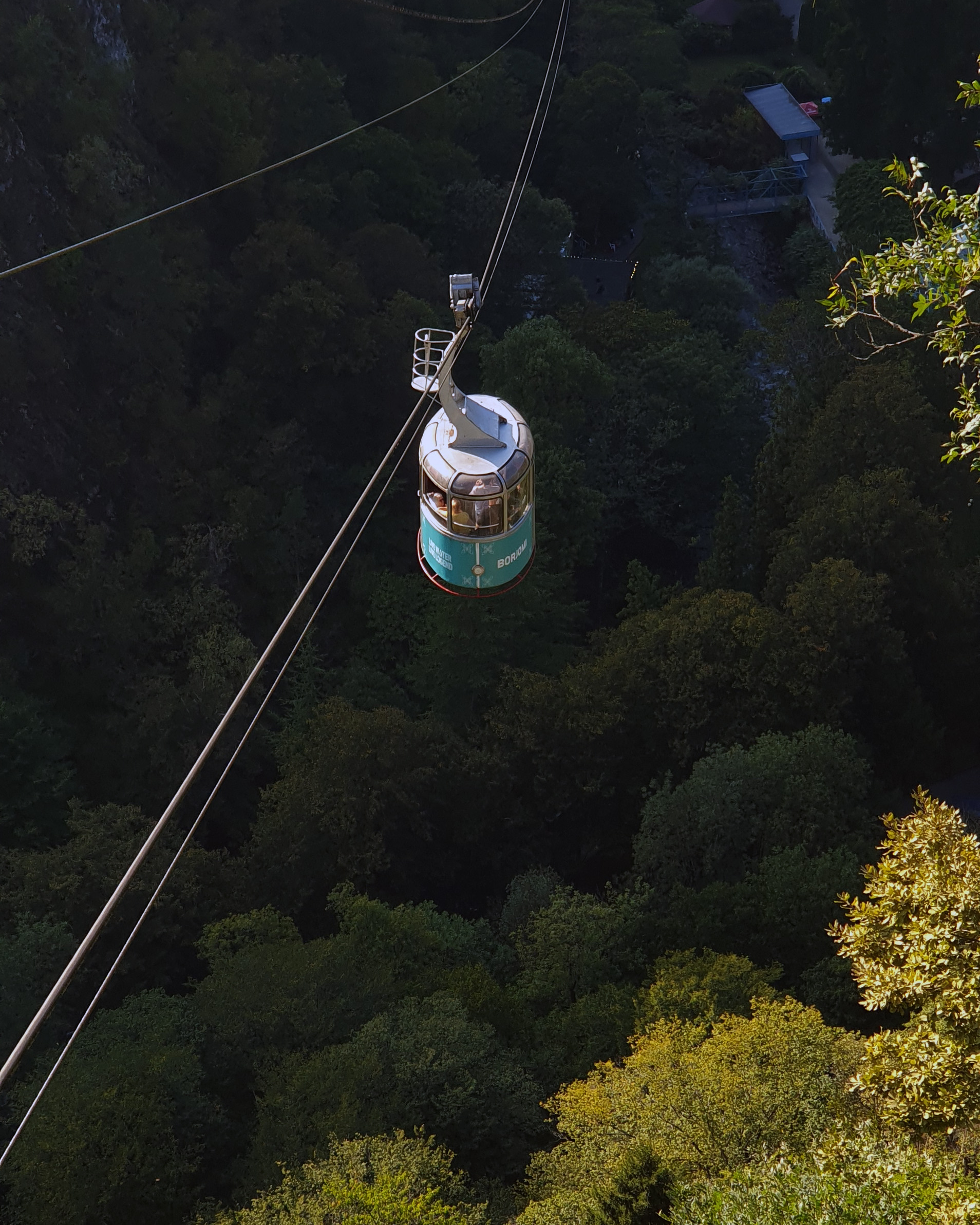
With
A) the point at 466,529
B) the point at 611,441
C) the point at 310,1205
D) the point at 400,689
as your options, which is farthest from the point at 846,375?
the point at 310,1205

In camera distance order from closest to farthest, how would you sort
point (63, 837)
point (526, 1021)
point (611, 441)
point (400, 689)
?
1. point (526, 1021)
2. point (63, 837)
3. point (400, 689)
4. point (611, 441)

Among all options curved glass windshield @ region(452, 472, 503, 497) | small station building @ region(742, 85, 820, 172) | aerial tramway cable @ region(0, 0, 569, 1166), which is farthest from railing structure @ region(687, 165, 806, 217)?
curved glass windshield @ region(452, 472, 503, 497)

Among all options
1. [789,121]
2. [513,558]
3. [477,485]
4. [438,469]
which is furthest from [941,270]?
[789,121]

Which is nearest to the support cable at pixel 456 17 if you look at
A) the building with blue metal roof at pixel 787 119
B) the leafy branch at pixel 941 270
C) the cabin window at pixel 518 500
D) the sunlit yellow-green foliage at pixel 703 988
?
the building with blue metal roof at pixel 787 119

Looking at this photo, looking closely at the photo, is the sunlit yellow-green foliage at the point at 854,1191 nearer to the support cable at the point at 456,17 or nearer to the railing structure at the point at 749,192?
the support cable at the point at 456,17

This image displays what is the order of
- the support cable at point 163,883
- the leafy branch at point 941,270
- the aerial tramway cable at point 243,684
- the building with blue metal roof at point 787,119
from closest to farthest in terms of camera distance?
the aerial tramway cable at point 243,684 < the support cable at point 163,883 < the leafy branch at point 941,270 < the building with blue metal roof at point 787,119

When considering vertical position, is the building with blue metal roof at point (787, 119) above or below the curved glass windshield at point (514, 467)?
below

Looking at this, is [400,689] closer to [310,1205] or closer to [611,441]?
[611,441]
